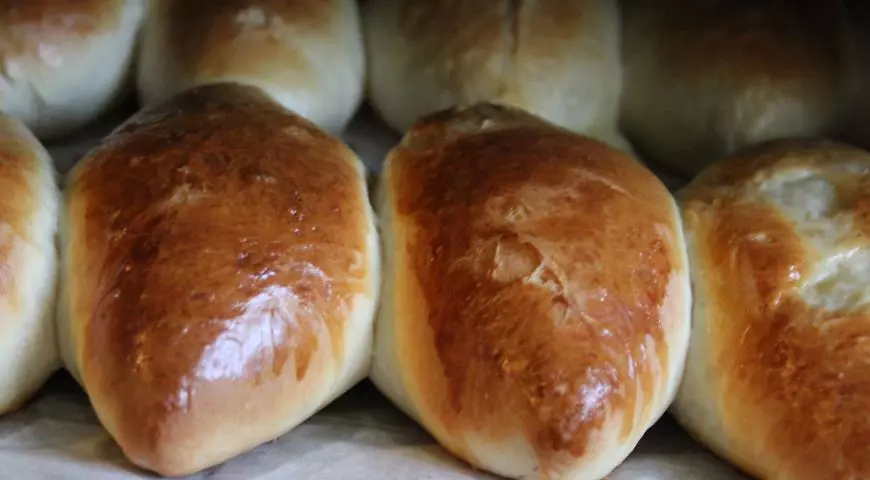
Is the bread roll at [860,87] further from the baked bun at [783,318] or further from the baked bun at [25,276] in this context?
the baked bun at [25,276]

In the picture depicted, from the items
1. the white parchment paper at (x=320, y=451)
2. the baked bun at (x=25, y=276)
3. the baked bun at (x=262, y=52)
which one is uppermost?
Answer: the baked bun at (x=262, y=52)

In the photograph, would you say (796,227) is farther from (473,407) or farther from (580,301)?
(473,407)

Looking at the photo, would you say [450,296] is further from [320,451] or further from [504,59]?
[504,59]

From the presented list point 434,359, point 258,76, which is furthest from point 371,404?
point 258,76

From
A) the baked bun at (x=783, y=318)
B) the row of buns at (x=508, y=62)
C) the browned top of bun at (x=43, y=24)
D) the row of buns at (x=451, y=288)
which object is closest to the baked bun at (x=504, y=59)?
the row of buns at (x=508, y=62)

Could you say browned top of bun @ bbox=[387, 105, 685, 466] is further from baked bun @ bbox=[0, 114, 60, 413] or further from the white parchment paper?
baked bun @ bbox=[0, 114, 60, 413]

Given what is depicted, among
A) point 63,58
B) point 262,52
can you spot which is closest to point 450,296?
point 262,52

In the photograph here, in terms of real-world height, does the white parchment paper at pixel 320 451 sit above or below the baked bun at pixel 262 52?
below
